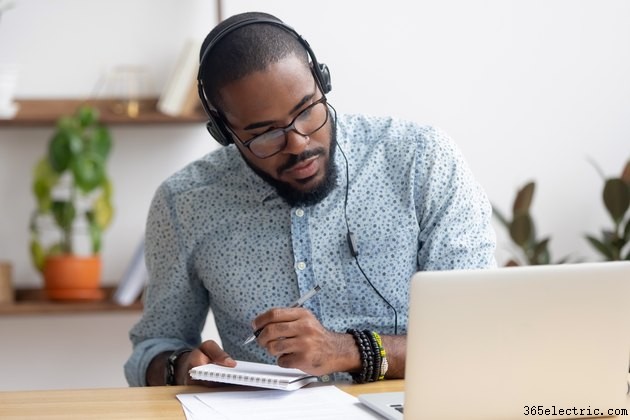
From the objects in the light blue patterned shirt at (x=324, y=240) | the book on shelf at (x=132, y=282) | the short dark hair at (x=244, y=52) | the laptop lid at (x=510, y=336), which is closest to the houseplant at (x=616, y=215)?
the light blue patterned shirt at (x=324, y=240)

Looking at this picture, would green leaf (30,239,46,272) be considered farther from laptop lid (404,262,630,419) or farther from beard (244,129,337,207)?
laptop lid (404,262,630,419)

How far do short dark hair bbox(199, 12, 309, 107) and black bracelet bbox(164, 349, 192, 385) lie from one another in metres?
0.45

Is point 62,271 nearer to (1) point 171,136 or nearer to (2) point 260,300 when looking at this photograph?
(1) point 171,136

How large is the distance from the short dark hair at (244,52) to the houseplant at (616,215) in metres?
1.48

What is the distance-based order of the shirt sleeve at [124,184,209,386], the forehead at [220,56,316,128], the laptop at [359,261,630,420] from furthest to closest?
the shirt sleeve at [124,184,209,386] → the forehead at [220,56,316,128] → the laptop at [359,261,630,420]

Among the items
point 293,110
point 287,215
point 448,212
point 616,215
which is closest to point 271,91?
point 293,110

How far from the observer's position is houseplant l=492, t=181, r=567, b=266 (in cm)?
298

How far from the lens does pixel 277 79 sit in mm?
1725

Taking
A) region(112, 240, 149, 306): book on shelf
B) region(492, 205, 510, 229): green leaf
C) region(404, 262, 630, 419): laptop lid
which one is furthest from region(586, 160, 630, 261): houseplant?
region(404, 262, 630, 419): laptop lid

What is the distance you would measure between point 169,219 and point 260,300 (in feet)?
0.84

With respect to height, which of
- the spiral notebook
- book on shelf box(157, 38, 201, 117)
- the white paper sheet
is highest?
book on shelf box(157, 38, 201, 117)

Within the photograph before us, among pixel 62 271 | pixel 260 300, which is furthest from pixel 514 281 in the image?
pixel 62 271

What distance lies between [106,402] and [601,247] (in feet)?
6.35

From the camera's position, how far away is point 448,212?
1848mm
